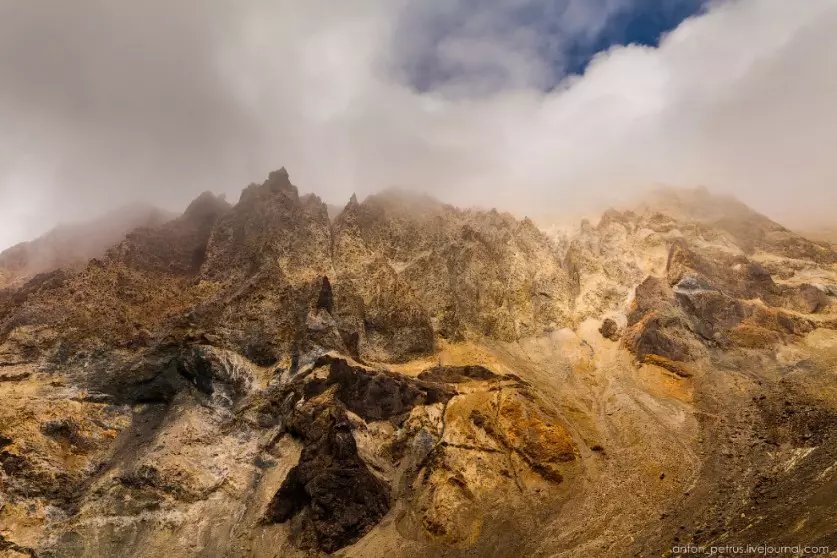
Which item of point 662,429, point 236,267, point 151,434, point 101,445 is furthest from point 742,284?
point 101,445

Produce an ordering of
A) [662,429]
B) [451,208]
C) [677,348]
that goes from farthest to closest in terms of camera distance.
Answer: [451,208] < [677,348] < [662,429]

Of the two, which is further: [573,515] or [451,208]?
[451,208]

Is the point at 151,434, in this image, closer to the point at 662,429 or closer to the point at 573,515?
the point at 573,515

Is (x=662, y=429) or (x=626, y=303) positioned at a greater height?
(x=626, y=303)

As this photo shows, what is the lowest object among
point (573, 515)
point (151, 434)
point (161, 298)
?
point (573, 515)

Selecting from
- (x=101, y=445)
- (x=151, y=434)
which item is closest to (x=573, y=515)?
(x=151, y=434)

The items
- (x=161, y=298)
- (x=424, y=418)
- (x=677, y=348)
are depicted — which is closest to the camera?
(x=424, y=418)
